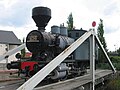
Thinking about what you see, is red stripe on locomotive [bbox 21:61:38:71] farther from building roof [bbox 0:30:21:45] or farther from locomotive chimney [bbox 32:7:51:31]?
building roof [bbox 0:30:21:45]

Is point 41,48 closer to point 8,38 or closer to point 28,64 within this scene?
point 28,64

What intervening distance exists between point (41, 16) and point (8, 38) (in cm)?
4137

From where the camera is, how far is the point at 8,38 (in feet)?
174

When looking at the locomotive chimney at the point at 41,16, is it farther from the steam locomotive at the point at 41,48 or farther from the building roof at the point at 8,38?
the building roof at the point at 8,38

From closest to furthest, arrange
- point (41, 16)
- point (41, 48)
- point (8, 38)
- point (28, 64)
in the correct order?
point (28, 64)
point (41, 48)
point (41, 16)
point (8, 38)

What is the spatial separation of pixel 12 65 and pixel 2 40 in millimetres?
38847

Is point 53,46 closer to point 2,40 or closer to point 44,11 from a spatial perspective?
point 44,11

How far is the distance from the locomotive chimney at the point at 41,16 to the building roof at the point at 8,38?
124 ft

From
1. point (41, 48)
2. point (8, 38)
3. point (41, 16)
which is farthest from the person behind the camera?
point (8, 38)

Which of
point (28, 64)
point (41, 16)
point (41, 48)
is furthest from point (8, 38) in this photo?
point (28, 64)

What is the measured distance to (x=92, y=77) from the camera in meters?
13.2

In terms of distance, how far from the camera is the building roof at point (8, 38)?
50931 millimetres

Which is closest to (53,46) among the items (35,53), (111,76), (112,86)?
(35,53)

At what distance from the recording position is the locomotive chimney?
13.0 meters
